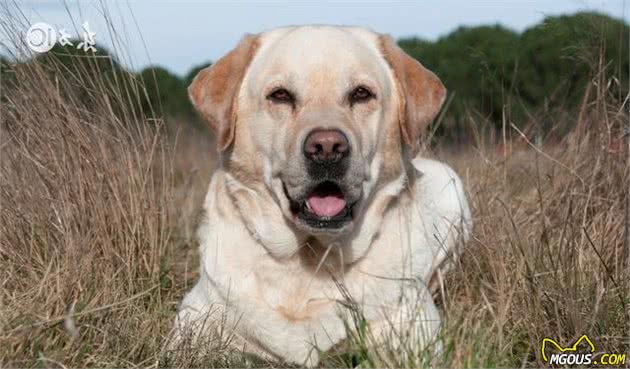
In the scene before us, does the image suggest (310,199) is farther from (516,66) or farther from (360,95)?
(516,66)

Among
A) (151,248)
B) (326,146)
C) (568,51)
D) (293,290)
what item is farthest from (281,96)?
(568,51)

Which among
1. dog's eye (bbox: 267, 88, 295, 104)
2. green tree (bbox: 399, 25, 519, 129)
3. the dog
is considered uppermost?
dog's eye (bbox: 267, 88, 295, 104)

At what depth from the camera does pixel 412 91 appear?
14.3ft

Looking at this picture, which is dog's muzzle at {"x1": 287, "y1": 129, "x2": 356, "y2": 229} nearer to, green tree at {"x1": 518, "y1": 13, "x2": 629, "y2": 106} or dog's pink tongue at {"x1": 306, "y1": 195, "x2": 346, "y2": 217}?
dog's pink tongue at {"x1": 306, "y1": 195, "x2": 346, "y2": 217}

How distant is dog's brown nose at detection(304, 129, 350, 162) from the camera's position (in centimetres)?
380

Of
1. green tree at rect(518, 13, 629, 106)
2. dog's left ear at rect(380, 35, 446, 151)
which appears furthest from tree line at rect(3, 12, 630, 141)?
dog's left ear at rect(380, 35, 446, 151)

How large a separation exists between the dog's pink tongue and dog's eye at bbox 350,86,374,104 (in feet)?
1.39

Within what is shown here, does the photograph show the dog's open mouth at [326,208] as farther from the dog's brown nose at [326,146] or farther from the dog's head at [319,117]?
the dog's brown nose at [326,146]

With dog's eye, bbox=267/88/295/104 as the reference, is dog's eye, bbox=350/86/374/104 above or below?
below

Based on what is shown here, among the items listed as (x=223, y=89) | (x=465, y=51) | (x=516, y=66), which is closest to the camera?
(x=223, y=89)

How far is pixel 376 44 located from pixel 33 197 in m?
1.77

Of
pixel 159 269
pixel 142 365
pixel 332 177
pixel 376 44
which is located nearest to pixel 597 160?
pixel 376 44

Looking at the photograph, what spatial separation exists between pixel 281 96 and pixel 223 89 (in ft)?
1.00

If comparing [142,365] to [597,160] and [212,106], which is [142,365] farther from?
[597,160]
